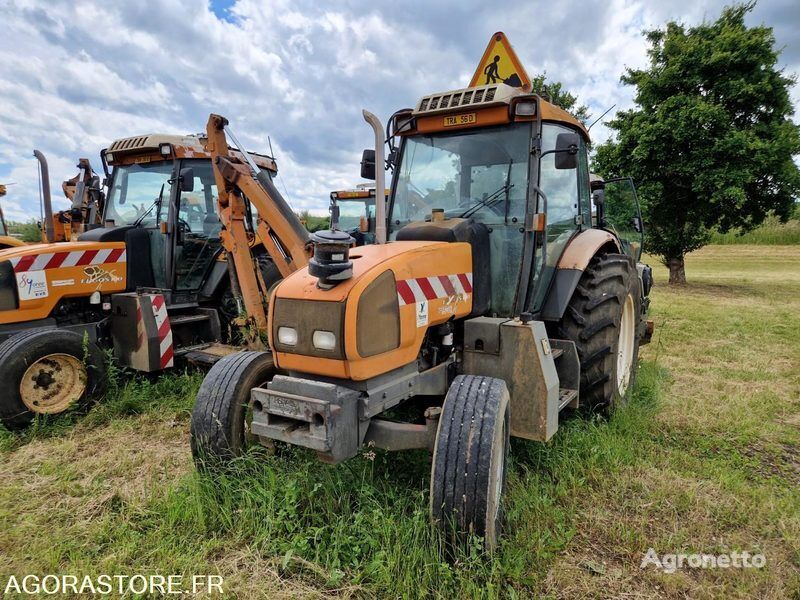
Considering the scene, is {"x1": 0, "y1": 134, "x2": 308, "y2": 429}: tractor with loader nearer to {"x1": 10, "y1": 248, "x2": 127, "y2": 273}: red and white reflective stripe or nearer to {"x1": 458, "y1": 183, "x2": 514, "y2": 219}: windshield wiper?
{"x1": 10, "y1": 248, "x2": 127, "y2": 273}: red and white reflective stripe

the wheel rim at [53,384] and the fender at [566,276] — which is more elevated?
the fender at [566,276]

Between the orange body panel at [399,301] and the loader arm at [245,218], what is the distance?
188 cm

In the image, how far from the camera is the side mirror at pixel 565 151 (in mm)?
3234

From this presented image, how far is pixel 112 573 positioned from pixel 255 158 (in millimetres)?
5270

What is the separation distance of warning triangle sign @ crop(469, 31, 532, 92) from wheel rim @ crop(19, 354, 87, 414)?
14.1 ft

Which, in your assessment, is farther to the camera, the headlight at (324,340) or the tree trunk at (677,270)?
the tree trunk at (677,270)

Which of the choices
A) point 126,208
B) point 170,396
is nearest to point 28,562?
point 170,396

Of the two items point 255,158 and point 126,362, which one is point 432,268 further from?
point 255,158

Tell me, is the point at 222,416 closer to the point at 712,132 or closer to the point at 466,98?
the point at 466,98

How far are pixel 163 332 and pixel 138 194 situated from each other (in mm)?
1958

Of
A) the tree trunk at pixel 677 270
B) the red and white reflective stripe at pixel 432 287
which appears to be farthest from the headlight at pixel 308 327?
the tree trunk at pixel 677 270

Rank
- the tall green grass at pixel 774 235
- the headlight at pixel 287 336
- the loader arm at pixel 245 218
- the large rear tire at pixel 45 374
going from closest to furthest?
the headlight at pixel 287 336, the large rear tire at pixel 45 374, the loader arm at pixel 245 218, the tall green grass at pixel 774 235

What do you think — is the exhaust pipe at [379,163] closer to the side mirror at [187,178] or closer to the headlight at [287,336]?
the headlight at [287,336]

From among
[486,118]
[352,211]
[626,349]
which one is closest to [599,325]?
[626,349]
